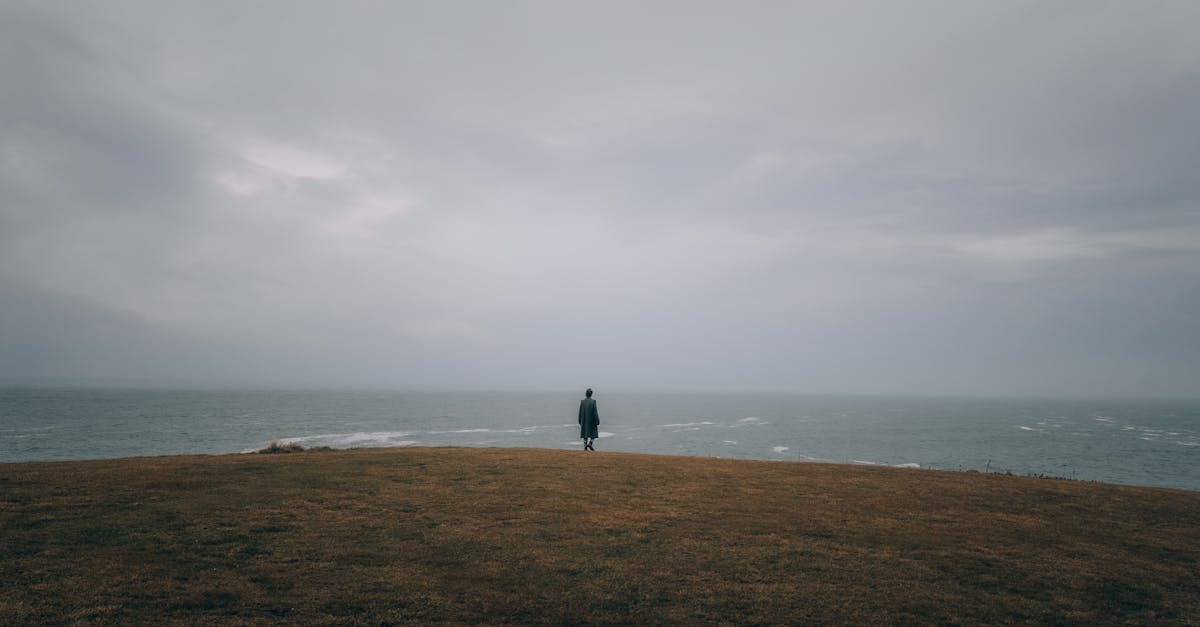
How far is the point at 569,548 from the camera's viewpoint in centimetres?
966

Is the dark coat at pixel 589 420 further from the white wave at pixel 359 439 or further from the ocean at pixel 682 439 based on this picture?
the white wave at pixel 359 439

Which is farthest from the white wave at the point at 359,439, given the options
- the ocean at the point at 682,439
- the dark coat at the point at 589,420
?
the dark coat at the point at 589,420

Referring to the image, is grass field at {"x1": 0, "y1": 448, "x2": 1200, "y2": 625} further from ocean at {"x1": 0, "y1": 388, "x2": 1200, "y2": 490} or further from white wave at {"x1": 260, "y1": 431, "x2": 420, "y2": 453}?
Answer: white wave at {"x1": 260, "y1": 431, "x2": 420, "y2": 453}

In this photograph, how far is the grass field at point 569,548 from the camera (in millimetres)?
7340

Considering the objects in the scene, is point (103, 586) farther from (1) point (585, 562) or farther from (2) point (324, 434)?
(2) point (324, 434)

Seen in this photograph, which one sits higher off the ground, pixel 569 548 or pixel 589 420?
pixel 589 420

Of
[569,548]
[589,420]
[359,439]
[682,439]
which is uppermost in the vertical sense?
[589,420]

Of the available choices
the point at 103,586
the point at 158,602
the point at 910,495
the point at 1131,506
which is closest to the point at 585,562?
the point at 158,602

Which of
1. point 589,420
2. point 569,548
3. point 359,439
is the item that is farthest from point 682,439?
point 569,548

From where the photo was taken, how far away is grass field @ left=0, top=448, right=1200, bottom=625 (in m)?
7.34

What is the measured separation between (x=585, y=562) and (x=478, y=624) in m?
2.50

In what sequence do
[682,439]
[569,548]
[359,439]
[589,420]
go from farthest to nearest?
[682,439], [359,439], [589,420], [569,548]

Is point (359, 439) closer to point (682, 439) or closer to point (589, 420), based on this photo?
point (682, 439)

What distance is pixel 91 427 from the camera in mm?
103750
